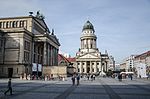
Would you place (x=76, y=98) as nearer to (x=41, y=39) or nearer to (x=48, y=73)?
(x=48, y=73)

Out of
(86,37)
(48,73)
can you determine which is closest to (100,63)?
(86,37)

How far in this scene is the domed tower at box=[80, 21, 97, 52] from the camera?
158 meters

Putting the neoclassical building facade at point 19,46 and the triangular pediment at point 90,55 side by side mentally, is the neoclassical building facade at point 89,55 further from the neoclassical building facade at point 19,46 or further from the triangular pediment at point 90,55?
the neoclassical building facade at point 19,46

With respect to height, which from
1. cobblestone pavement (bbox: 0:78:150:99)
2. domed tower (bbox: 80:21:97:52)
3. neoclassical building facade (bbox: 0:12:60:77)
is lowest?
cobblestone pavement (bbox: 0:78:150:99)

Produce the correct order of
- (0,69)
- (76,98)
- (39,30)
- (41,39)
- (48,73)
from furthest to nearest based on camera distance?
(39,30) < (41,39) < (48,73) < (0,69) < (76,98)

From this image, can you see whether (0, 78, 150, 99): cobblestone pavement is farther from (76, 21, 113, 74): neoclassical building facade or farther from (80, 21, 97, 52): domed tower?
(80, 21, 97, 52): domed tower

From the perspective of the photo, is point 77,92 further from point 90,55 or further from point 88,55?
point 88,55

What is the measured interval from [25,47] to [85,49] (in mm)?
95098

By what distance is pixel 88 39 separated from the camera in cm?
15825

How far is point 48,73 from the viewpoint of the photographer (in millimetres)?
71500

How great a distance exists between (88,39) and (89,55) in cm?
1200

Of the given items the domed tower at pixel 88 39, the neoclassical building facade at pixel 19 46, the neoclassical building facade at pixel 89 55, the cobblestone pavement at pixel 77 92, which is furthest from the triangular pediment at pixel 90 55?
the cobblestone pavement at pixel 77 92

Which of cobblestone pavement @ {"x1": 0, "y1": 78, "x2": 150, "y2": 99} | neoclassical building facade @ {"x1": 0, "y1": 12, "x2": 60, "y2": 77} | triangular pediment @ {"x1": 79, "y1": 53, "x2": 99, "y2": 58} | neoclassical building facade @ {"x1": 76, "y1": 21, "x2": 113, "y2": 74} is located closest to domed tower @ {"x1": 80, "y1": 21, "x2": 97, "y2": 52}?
neoclassical building facade @ {"x1": 76, "y1": 21, "x2": 113, "y2": 74}

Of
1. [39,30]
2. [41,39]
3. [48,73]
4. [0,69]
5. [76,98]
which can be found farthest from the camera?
[39,30]
